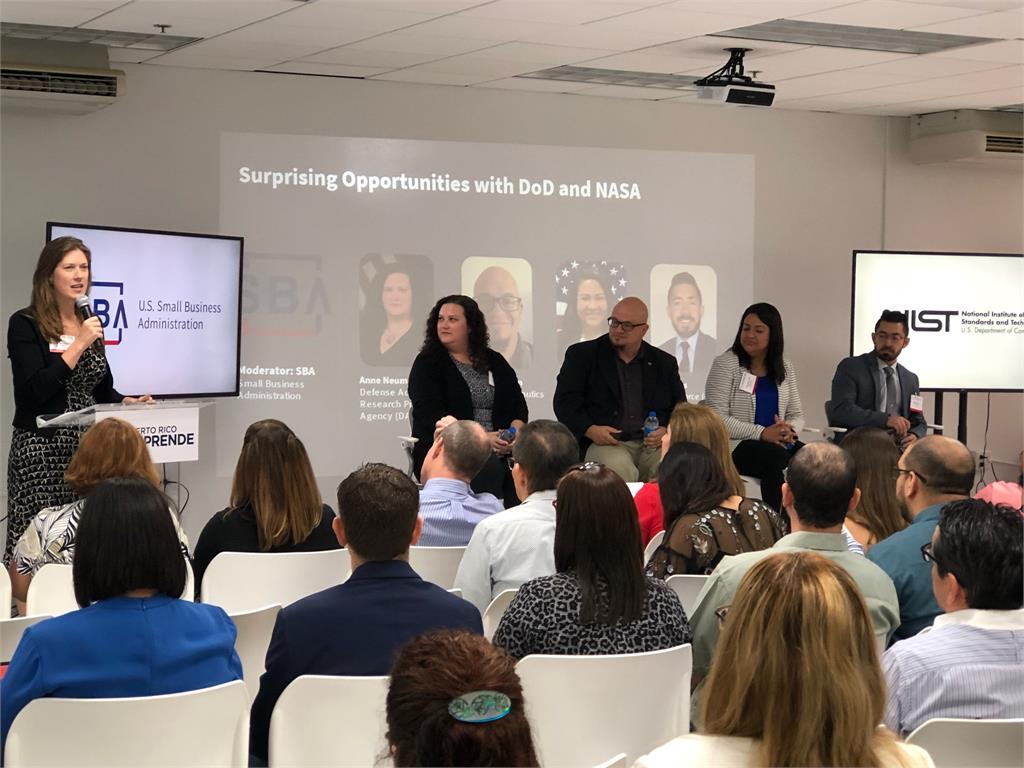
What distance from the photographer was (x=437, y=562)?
3850mm

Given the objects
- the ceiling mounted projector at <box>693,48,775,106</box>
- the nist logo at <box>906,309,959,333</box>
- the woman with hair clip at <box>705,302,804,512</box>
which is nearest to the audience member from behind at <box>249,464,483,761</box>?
the ceiling mounted projector at <box>693,48,775,106</box>

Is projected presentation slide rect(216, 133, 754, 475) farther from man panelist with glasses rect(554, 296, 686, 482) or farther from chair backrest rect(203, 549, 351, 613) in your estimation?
chair backrest rect(203, 549, 351, 613)

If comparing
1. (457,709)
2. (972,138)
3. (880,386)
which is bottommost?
(457,709)

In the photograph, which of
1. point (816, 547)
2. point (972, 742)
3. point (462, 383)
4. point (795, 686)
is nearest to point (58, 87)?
point (462, 383)

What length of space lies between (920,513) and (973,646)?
1.12 metres

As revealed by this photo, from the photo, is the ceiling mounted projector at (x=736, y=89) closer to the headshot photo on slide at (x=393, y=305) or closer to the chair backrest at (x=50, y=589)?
the headshot photo on slide at (x=393, y=305)

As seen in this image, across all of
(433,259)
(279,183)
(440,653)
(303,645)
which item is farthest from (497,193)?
(440,653)

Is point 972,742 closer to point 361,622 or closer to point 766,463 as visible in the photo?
point 361,622

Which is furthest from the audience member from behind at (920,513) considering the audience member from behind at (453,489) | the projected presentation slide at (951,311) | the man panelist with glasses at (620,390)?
the projected presentation slide at (951,311)

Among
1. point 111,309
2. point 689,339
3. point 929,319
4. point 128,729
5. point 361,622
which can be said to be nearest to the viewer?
point 128,729

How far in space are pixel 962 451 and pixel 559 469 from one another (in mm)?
1170

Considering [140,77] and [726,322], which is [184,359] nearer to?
[140,77]

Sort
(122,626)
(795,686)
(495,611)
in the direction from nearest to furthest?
1. (795,686)
2. (122,626)
3. (495,611)

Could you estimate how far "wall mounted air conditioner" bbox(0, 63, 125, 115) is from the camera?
652cm
